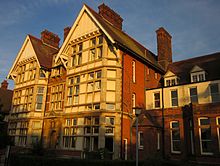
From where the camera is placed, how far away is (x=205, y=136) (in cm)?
1964

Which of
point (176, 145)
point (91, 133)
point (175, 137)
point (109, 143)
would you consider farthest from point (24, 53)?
point (176, 145)

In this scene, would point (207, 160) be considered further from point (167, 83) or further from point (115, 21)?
point (115, 21)

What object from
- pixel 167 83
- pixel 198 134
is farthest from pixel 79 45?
pixel 198 134

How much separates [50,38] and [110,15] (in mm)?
13511

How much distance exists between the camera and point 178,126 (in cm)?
2217

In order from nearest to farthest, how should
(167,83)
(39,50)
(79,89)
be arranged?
(79,89), (167,83), (39,50)

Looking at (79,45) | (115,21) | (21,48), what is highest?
(115,21)

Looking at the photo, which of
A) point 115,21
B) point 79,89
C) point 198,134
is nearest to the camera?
point 198,134

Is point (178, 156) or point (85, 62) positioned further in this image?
point (85, 62)

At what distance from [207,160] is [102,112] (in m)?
9.87

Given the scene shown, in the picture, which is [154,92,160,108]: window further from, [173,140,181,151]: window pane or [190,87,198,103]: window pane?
[173,140,181,151]: window pane

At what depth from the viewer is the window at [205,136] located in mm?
19219

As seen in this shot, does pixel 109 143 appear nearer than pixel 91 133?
Yes

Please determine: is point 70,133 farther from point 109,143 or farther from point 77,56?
point 77,56
